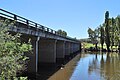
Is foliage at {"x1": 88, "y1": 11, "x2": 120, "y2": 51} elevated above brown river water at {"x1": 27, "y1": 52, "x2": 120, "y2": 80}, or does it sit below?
above

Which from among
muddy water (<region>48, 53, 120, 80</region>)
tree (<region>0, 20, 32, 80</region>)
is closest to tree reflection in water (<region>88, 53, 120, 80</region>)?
muddy water (<region>48, 53, 120, 80</region>)

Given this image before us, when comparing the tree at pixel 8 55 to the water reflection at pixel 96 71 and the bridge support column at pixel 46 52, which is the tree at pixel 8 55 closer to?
the water reflection at pixel 96 71

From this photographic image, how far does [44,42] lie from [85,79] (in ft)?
60.4

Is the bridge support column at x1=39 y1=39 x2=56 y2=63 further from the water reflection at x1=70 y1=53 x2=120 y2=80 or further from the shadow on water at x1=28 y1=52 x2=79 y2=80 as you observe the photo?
the water reflection at x1=70 y1=53 x2=120 y2=80

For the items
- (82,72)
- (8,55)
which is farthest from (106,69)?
(8,55)

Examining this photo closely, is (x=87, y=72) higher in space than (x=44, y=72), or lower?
lower

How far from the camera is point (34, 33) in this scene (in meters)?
25.9

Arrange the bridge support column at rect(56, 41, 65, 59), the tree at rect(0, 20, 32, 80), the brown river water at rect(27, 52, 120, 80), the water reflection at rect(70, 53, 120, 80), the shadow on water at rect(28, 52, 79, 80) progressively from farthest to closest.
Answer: the bridge support column at rect(56, 41, 65, 59)
the water reflection at rect(70, 53, 120, 80)
the brown river water at rect(27, 52, 120, 80)
the shadow on water at rect(28, 52, 79, 80)
the tree at rect(0, 20, 32, 80)

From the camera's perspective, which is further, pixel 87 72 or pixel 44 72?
pixel 87 72

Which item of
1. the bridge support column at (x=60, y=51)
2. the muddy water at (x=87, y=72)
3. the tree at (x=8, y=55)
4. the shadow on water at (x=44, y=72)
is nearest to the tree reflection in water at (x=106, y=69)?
the muddy water at (x=87, y=72)

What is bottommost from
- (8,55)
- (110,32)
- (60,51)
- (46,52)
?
(8,55)

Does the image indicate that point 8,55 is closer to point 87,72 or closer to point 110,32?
point 87,72

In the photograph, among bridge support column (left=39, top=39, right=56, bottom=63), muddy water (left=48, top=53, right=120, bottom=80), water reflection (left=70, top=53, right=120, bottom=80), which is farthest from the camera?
bridge support column (left=39, top=39, right=56, bottom=63)

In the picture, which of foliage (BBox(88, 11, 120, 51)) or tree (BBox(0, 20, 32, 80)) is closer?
tree (BBox(0, 20, 32, 80))
